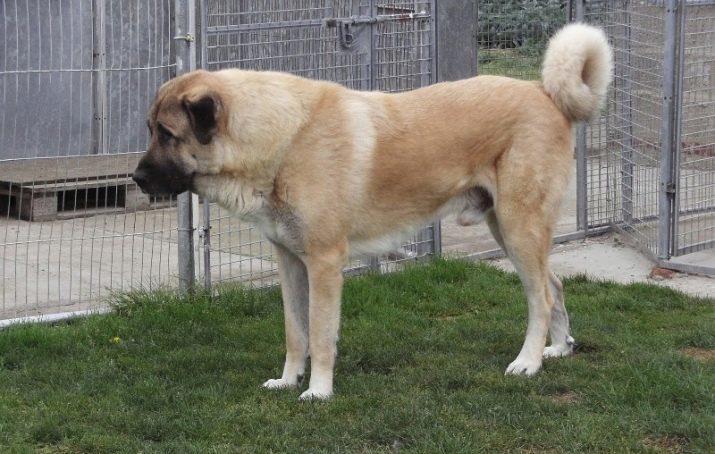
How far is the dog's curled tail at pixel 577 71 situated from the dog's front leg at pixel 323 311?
57.4 inches

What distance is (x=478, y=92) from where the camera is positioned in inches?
227

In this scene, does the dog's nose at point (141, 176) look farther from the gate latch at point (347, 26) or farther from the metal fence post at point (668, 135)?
the metal fence post at point (668, 135)

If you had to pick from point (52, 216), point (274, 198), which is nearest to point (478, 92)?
Result: point (274, 198)

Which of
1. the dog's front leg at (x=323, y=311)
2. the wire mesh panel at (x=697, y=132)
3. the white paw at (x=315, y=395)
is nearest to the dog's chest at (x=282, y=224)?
the dog's front leg at (x=323, y=311)

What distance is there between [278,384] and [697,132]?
4.62 meters

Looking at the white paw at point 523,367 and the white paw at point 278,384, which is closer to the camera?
the white paw at point 278,384

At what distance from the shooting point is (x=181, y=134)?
17.1 feet

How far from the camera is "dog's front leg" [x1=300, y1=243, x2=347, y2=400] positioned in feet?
17.6

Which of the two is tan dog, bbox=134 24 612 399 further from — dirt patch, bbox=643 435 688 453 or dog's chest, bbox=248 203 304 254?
dirt patch, bbox=643 435 688 453

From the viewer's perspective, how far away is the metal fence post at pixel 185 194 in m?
7.05

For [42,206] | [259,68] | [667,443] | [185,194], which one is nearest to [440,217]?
[667,443]

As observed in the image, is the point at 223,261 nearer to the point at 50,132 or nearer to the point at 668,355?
the point at 50,132

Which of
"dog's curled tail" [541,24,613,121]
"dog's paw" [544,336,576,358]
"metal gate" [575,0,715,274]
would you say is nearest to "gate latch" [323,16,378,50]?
"metal gate" [575,0,715,274]

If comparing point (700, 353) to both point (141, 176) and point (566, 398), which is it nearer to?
point (566, 398)
